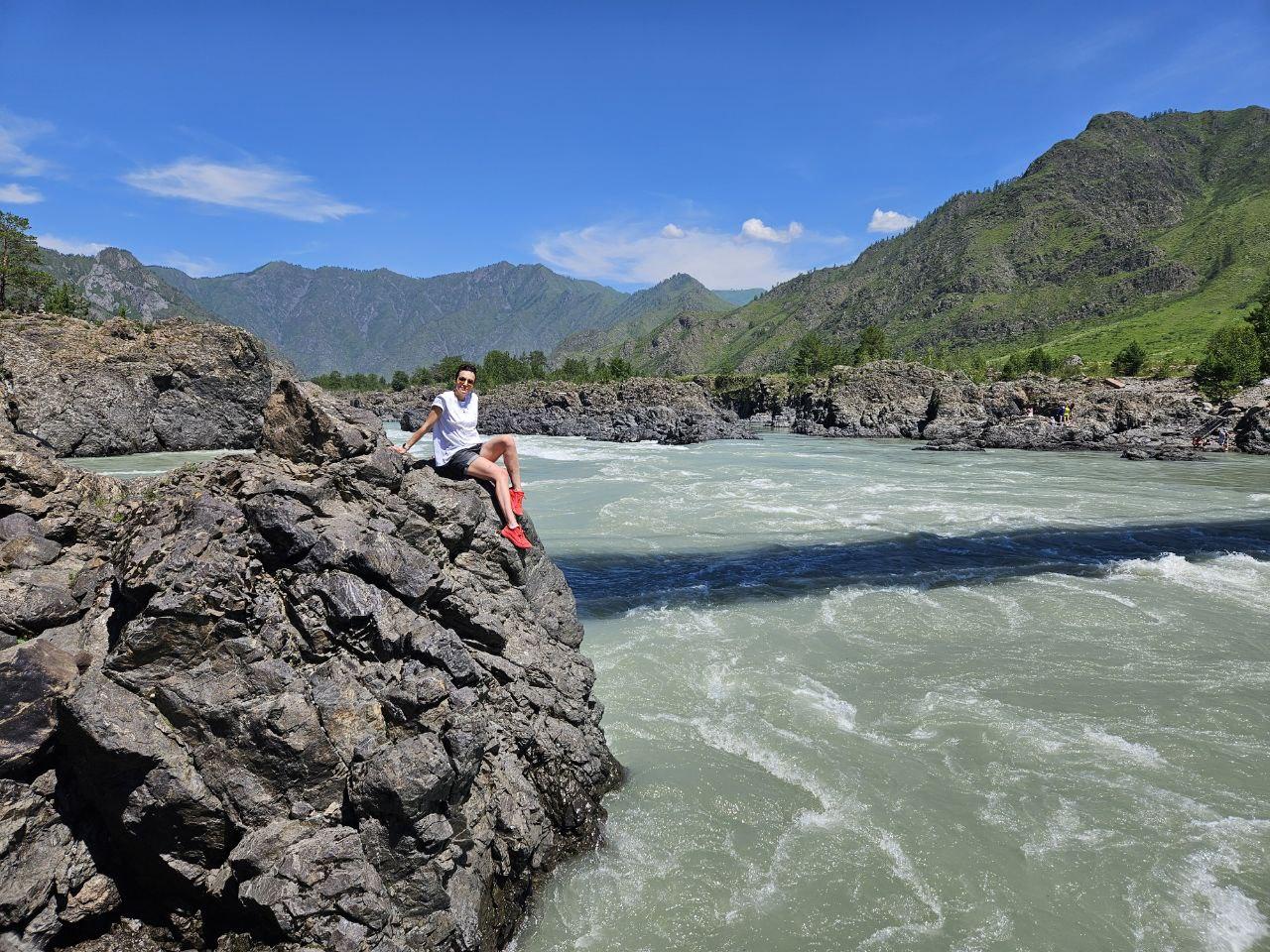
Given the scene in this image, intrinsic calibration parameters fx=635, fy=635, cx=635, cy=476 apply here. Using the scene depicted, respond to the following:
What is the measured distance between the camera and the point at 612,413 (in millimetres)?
96938

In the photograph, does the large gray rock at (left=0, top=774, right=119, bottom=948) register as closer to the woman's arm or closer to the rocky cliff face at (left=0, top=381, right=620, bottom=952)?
the rocky cliff face at (left=0, top=381, right=620, bottom=952)

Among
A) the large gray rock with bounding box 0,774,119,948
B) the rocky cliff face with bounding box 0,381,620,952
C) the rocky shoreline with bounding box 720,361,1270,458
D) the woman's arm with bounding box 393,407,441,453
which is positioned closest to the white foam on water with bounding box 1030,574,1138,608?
the rocky cliff face with bounding box 0,381,620,952

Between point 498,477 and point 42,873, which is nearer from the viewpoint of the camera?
point 42,873

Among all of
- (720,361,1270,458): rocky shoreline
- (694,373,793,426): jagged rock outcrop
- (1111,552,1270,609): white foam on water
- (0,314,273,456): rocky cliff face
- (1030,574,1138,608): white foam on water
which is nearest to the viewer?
(1030,574,1138,608): white foam on water

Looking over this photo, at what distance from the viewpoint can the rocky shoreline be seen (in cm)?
6331

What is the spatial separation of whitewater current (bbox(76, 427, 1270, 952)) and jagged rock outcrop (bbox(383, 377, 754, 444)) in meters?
62.9

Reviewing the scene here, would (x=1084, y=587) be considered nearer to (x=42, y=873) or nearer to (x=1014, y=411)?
(x=42, y=873)

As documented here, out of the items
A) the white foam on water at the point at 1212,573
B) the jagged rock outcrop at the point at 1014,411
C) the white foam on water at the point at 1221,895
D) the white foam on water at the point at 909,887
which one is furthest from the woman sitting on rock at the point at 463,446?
the jagged rock outcrop at the point at 1014,411

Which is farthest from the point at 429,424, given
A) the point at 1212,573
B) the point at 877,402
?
the point at 877,402

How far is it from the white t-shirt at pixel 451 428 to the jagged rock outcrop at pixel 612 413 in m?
72.1

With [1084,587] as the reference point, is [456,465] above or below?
above

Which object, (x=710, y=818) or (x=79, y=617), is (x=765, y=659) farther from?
(x=79, y=617)

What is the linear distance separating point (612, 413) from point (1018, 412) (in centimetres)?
5569

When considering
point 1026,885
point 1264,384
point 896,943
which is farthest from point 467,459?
point 1264,384
